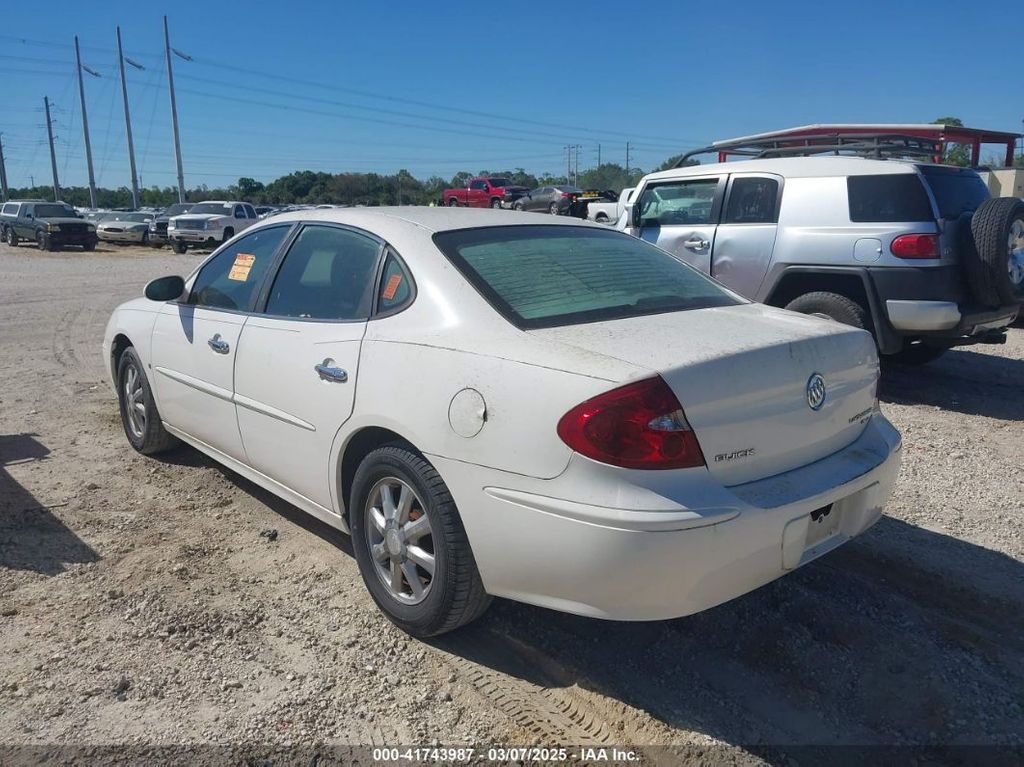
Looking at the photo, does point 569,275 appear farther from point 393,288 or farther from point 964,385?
point 964,385

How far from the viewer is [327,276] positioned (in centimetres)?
365

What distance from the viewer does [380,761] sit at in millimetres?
2479

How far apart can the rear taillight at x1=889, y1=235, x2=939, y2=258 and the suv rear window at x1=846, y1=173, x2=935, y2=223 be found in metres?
0.16

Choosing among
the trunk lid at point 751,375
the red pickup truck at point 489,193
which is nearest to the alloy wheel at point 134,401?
the trunk lid at point 751,375

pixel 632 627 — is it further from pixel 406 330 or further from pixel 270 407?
pixel 270 407

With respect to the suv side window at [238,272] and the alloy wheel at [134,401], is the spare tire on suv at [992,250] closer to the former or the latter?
the suv side window at [238,272]

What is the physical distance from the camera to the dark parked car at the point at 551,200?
2877 centimetres

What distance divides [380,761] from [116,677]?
108cm

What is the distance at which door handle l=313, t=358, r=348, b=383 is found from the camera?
322cm

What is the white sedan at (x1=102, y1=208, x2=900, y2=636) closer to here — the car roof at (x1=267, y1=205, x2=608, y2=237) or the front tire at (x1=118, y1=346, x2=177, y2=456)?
the car roof at (x1=267, y1=205, x2=608, y2=237)

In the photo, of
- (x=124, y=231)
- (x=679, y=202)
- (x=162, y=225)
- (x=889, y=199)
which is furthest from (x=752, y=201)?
(x=124, y=231)

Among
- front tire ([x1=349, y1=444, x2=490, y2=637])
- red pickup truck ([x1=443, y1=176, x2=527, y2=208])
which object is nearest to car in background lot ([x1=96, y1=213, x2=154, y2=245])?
red pickup truck ([x1=443, y1=176, x2=527, y2=208])

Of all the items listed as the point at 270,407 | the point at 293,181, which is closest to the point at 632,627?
the point at 270,407

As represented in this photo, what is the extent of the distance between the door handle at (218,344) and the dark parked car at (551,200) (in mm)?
24673
